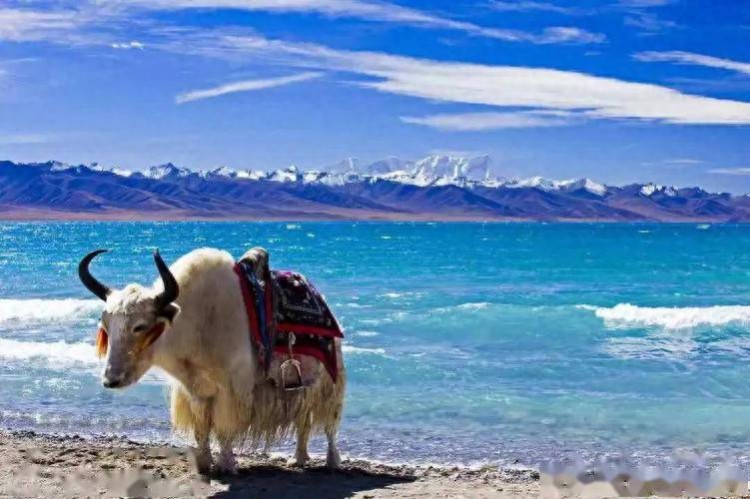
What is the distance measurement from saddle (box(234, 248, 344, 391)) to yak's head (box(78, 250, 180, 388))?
596 millimetres

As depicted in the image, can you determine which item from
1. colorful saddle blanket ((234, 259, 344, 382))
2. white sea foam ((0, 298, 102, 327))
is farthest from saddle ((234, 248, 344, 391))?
white sea foam ((0, 298, 102, 327))

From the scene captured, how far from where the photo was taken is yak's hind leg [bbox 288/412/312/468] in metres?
5.38

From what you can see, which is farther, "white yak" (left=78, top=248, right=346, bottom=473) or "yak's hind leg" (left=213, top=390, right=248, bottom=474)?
"yak's hind leg" (left=213, top=390, right=248, bottom=474)

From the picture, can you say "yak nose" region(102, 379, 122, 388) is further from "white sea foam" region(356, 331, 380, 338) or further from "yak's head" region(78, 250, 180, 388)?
"white sea foam" region(356, 331, 380, 338)

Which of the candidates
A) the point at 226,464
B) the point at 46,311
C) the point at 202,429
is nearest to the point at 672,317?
the point at 46,311

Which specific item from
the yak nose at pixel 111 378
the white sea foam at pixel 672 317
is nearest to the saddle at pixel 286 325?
the yak nose at pixel 111 378

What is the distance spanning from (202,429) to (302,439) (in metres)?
0.66

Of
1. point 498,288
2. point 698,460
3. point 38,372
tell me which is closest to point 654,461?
point 698,460

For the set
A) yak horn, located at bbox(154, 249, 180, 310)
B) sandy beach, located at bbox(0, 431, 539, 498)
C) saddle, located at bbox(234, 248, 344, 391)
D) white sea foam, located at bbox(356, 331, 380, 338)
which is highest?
yak horn, located at bbox(154, 249, 180, 310)

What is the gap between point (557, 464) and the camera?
650 centimetres

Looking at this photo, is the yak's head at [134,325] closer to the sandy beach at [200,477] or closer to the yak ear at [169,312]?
the yak ear at [169,312]

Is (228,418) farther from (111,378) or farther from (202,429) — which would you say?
(111,378)

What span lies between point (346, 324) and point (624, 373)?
5820 millimetres

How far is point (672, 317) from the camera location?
17281 millimetres
